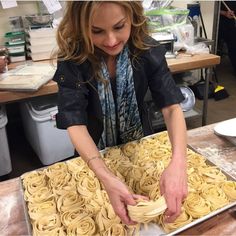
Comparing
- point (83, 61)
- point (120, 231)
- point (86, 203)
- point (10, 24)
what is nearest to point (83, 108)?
point (83, 61)

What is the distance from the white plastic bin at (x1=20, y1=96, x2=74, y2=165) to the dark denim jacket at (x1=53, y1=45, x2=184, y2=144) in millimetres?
968

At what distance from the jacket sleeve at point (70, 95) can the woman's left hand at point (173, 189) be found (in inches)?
14.1

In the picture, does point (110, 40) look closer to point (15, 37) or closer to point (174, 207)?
point (174, 207)

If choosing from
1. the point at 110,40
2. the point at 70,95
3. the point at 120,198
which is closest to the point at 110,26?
the point at 110,40

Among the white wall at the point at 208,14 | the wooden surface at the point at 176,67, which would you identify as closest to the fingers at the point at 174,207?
the wooden surface at the point at 176,67

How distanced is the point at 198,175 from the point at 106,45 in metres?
0.55

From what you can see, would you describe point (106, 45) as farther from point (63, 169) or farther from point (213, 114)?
point (213, 114)

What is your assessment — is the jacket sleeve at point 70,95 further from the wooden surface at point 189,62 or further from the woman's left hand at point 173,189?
the wooden surface at point 189,62

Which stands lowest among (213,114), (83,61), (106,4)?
(213,114)

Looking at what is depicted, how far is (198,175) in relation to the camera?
3.48 ft

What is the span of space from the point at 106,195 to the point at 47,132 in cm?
124

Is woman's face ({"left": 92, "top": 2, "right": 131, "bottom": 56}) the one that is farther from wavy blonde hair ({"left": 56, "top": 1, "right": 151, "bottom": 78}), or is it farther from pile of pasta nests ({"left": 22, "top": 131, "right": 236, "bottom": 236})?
pile of pasta nests ({"left": 22, "top": 131, "right": 236, "bottom": 236})

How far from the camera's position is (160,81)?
3.63 ft

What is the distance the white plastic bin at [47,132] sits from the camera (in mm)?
2090
